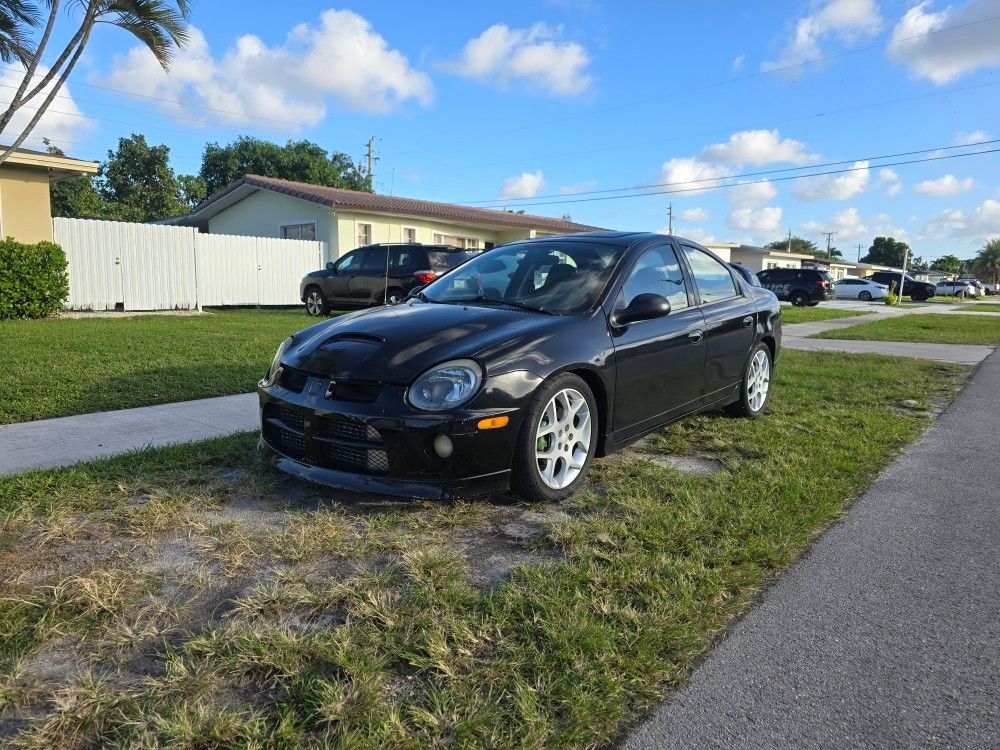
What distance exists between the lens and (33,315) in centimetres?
1277

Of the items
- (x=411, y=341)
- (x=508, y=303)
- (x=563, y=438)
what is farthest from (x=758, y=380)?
(x=411, y=341)

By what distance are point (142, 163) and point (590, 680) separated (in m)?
Result: 52.4

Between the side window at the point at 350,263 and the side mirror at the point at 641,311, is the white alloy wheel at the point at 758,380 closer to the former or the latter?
the side mirror at the point at 641,311

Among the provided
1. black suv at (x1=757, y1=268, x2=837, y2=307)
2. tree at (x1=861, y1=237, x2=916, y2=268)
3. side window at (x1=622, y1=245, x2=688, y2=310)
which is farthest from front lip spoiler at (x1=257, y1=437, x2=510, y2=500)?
tree at (x1=861, y1=237, x2=916, y2=268)

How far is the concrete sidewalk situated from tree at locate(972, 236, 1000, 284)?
91912 mm

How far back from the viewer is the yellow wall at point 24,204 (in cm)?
1437

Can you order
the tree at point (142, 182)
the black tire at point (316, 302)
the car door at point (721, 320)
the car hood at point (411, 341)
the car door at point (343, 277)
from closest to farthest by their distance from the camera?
1. the car hood at point (411, 341)
2. the car door at point (721, 320)
3. the car door at point (343, 277)
4. the black tire at point (316, 302)
5. the tree at point (142, 182)

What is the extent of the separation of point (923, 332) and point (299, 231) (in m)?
18.2

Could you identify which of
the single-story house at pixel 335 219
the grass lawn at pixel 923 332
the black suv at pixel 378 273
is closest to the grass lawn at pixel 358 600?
the black suv at pixel 378 273

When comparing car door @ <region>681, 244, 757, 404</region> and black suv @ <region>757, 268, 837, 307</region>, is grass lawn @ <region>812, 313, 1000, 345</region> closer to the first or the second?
car door @ <region>681, 244, 757, 404</region>

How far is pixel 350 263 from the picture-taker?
14.7m

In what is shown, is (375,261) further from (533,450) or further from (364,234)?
(533,450)

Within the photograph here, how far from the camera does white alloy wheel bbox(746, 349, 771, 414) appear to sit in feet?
18.4

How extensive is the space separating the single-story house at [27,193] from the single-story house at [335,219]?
7.42 meters
